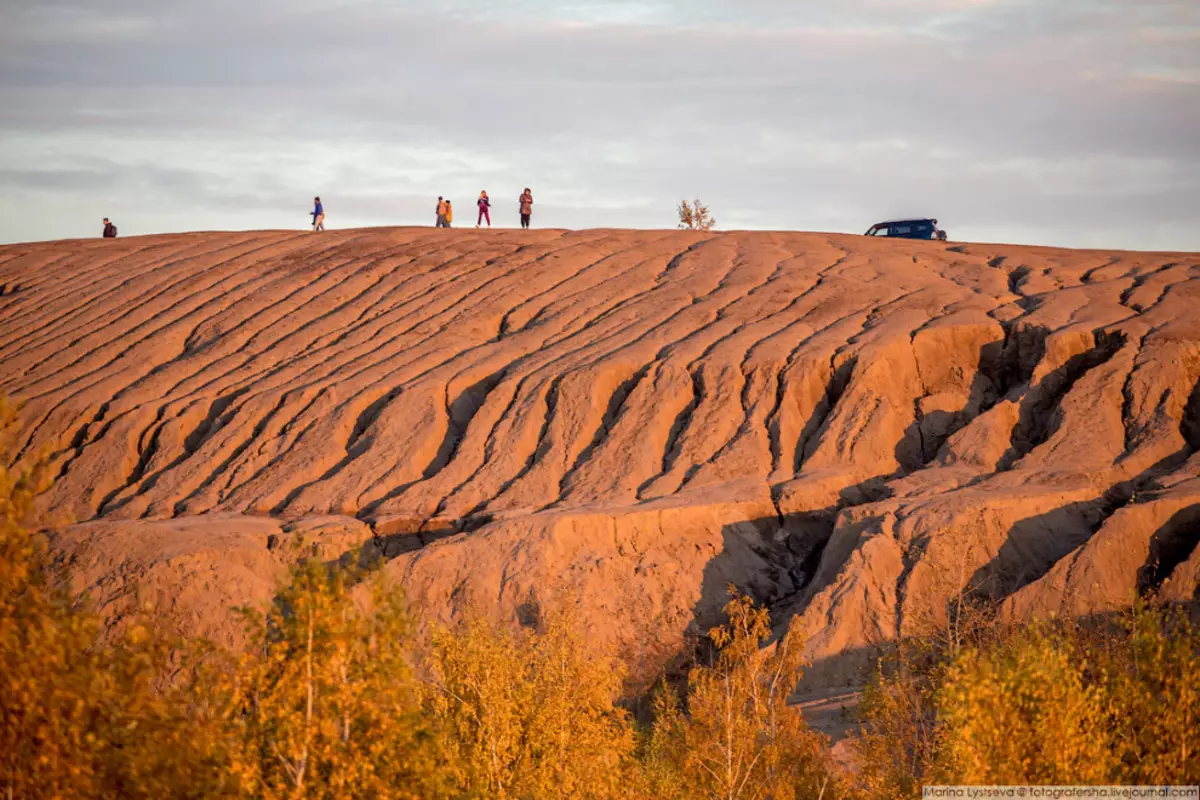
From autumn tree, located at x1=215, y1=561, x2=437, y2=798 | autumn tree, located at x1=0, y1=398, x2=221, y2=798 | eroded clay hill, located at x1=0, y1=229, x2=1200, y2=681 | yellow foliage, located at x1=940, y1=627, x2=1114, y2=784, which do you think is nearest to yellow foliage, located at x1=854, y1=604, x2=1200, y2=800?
yellow foliage, located at x1=940, y1=627, x2=1114, y2=784

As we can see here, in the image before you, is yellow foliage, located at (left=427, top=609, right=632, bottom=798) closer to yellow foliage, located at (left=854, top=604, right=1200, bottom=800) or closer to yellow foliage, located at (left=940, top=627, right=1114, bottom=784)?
yellow foliage, located at (left=854, top=604, right=1200, bottom=800)

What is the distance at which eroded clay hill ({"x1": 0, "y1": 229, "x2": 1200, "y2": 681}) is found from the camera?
81.0 feet

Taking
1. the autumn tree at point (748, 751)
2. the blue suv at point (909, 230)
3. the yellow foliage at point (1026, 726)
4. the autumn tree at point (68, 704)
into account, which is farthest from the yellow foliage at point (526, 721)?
the blue suv at point (909, 230)

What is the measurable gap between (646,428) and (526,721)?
1298cm

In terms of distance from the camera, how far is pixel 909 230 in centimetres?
4559

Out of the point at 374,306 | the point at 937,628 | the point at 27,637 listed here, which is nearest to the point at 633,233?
the point at 374,306

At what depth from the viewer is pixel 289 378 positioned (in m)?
33.8

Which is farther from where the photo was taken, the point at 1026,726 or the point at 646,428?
the point at 646,428

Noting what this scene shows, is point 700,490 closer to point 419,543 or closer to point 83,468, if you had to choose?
point 419,543

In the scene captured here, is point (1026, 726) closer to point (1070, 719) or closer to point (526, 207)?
point (1070, 719)

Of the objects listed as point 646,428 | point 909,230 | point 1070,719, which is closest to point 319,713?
point 1070,719

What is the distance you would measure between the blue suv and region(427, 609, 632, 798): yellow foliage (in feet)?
100

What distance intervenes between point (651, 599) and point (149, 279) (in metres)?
23.7

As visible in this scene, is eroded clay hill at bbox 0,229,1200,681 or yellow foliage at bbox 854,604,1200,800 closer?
yellow foliage at bbox 854,604,1200,800
